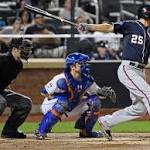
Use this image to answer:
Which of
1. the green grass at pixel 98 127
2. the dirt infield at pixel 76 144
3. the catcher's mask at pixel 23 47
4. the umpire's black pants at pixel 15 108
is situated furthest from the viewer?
the green grass at pixel 98 127

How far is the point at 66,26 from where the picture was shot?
15.1m

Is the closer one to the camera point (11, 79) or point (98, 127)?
point (11, 79)

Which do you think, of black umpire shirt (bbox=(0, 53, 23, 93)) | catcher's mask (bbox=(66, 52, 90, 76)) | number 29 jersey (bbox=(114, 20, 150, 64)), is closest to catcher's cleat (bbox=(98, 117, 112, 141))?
catcher's mask (bbox=(66, 52, 90, 76))

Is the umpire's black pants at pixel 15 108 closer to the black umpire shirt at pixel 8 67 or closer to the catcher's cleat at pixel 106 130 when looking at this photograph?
the black umpire shirt at pixel 8 67

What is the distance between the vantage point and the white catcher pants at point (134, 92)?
9.02m

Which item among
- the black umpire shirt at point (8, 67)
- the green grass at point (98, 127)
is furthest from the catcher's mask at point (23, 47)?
the green grass at point (98, 127)

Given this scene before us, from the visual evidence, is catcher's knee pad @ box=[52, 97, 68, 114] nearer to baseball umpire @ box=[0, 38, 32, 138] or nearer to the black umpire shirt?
baseball umpire @ box=[0, 38, 32, 138]

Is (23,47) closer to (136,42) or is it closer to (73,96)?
(73,96)

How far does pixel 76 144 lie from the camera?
8742mm

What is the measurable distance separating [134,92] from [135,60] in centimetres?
42

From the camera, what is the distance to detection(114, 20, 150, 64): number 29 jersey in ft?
29.8

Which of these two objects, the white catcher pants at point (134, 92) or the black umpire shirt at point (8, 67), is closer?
the white catcher pants at point (134, 92)

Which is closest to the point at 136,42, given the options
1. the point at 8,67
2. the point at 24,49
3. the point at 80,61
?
the point at 80,61

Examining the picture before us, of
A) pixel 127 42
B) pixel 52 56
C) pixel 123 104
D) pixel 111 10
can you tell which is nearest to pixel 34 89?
pixel 52 56
